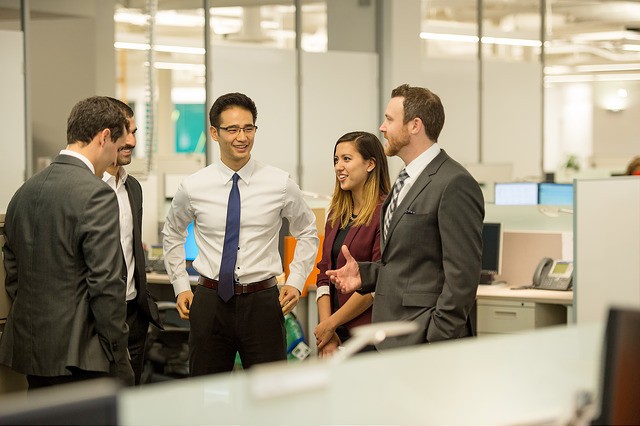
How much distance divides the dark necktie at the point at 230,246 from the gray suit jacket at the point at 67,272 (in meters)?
0.50

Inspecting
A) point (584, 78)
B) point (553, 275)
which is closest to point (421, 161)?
point (553, 275)

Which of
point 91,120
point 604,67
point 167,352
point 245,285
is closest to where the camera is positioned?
point 91,120

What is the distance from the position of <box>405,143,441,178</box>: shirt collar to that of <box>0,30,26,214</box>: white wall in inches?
181

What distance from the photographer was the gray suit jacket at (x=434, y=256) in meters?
2.85

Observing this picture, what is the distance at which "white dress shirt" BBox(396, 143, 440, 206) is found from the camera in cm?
304

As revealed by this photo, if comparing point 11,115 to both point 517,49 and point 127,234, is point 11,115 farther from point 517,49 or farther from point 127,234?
point 517,49

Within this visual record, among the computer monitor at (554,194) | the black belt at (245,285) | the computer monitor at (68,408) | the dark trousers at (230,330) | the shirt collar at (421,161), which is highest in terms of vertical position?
the shirt collar at (421,161)

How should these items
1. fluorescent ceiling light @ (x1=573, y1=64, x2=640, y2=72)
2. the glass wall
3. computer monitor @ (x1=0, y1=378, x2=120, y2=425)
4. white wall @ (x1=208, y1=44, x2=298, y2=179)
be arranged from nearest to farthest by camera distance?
computer monitor @ (x1=0, y1=378, x2=120, y2=425) < white wall @ (x1=208, y1=44, x2=298, y2=179) < the glass wall < fluorescent ceiling light @ (x1=573, y1=64, x2=640, y2=72)

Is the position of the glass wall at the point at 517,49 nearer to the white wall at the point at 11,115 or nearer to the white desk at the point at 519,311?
the white wall at the point at 11,115

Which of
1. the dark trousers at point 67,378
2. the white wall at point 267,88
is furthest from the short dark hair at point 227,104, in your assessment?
the white wall at point 267,88

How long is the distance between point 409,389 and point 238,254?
200 cm

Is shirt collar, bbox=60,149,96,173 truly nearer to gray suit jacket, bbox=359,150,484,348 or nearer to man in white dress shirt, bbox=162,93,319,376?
man in white dress shirt, bbox=162,93,319,376

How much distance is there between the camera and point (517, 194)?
5.73 metres

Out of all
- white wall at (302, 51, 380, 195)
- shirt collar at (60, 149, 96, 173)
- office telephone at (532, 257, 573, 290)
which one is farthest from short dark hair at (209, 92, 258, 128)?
white wall at (302, 51, 380, 195)
